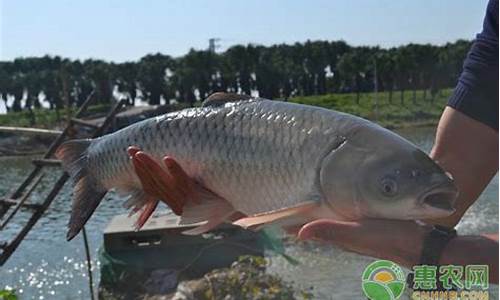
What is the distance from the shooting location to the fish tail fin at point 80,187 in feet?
Answer: 5.83

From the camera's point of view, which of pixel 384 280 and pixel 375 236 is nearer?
pixel 375 236

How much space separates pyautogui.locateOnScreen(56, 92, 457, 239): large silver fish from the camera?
4.04 feet

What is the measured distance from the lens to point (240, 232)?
583cm

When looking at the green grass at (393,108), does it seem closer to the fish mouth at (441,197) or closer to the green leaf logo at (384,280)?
the green leaf logo at (384,280)

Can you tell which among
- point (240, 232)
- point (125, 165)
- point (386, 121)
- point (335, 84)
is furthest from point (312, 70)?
point (125, 165)

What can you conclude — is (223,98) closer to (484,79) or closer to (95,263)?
(484,79)

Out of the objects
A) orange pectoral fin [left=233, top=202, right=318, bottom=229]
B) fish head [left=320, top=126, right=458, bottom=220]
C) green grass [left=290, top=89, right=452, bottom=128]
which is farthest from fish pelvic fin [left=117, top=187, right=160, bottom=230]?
green grass [left=290, top=89, right=452, bottom=128]

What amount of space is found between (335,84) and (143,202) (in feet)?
136

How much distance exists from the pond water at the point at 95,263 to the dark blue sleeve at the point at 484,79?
2.97m

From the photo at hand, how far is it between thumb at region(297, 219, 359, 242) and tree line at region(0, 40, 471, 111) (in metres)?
30.7

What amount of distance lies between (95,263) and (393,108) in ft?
94.6

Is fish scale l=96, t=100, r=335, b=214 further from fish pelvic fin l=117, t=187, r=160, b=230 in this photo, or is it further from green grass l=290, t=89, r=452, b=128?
green grass l=290, t=89, r=452, b=128

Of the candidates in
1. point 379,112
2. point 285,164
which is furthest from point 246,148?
point 379,112

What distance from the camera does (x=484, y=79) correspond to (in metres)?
1.48
